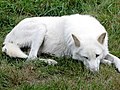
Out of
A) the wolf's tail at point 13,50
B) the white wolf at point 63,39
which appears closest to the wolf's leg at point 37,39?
the white wolf at point 63,39

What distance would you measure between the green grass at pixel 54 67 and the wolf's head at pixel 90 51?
106 mm

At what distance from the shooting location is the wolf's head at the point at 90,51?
6188mm

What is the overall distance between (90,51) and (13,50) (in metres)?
1.24

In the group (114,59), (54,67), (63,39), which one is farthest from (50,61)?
(114,59)

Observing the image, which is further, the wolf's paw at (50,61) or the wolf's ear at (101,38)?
the wolf's paw at (50,61)

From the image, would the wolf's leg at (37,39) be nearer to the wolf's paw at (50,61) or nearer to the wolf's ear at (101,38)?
the wolf's paw at (50,61)

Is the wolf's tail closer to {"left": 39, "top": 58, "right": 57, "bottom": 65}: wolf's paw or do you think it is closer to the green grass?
the green grass

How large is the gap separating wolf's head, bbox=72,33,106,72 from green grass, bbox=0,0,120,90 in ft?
0.35

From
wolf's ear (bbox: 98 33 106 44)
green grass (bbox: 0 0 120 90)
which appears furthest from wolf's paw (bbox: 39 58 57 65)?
wolf's ear (bbox: 98 33 106 44)

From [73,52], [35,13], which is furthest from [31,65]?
[35,13]

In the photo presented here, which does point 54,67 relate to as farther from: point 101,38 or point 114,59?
point 114,59

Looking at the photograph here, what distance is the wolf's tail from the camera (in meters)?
6.68

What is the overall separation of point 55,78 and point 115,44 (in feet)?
5.42

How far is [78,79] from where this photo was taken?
5.99m
